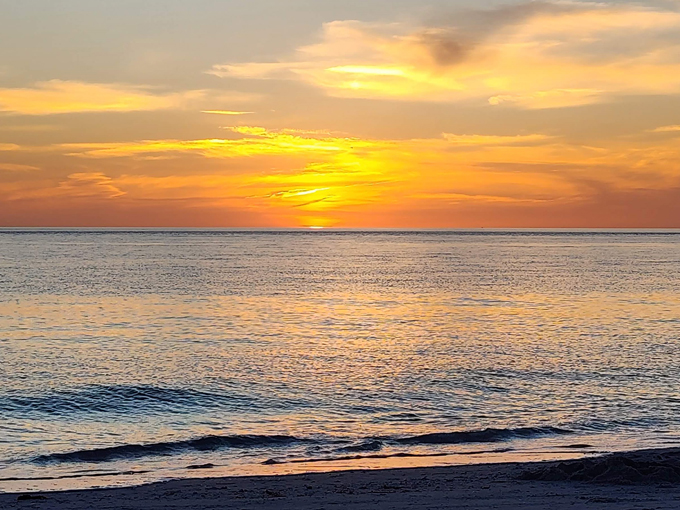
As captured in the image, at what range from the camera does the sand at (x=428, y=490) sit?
501 inches

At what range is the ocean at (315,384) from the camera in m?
18.6

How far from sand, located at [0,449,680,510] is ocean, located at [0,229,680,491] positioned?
74.0 inches

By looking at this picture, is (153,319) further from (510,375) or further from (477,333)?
(510,375)

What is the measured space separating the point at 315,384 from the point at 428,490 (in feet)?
44.6

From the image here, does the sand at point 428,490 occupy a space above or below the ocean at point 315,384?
above

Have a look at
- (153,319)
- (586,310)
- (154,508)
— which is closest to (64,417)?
(154,508)

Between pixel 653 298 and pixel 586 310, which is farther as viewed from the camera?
pixel 653 298

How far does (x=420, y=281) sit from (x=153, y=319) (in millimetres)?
41658

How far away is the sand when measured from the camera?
41.8ft

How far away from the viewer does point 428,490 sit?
13.8 metres

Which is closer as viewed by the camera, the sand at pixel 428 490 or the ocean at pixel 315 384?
the sand at pixel 428 490

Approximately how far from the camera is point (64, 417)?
22.4m

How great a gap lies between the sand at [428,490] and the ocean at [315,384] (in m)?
1.88

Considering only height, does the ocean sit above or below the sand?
below
